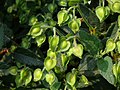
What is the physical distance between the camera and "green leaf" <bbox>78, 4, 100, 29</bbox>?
1599 mm

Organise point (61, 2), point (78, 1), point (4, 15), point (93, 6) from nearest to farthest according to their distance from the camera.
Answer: point (78, 1)
point (61, 2)
point (93, 6)
point (4, 15)

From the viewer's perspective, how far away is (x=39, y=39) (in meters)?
1.58

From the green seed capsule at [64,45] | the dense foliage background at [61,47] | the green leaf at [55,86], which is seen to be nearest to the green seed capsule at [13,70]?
the dense foliage background at [61,47]

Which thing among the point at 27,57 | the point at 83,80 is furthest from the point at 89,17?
the point at 27,57

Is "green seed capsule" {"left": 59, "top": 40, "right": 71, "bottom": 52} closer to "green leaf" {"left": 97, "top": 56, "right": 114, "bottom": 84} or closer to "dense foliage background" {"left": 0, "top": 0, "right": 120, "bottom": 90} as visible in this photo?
"dense foliage background" {"left": 0, "top": 0, "right": 120, "bottom": 90}

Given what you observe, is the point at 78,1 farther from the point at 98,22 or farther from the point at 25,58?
the point at 25,58

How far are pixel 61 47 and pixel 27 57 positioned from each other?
0.37 meters

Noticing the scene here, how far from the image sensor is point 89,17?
5.35ft

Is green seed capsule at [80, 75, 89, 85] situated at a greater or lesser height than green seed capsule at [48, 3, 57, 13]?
lesser

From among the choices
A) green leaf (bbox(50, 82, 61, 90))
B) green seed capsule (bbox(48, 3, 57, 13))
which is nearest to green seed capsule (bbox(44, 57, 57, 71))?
green leaf (bbox(50, 82, 61, 90))

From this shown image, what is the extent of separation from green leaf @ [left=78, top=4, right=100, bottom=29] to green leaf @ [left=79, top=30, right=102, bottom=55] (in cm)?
7

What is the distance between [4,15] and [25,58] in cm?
35

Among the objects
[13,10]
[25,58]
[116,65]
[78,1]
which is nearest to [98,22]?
[78,1]

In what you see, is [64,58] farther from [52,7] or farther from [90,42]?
[52,7]
